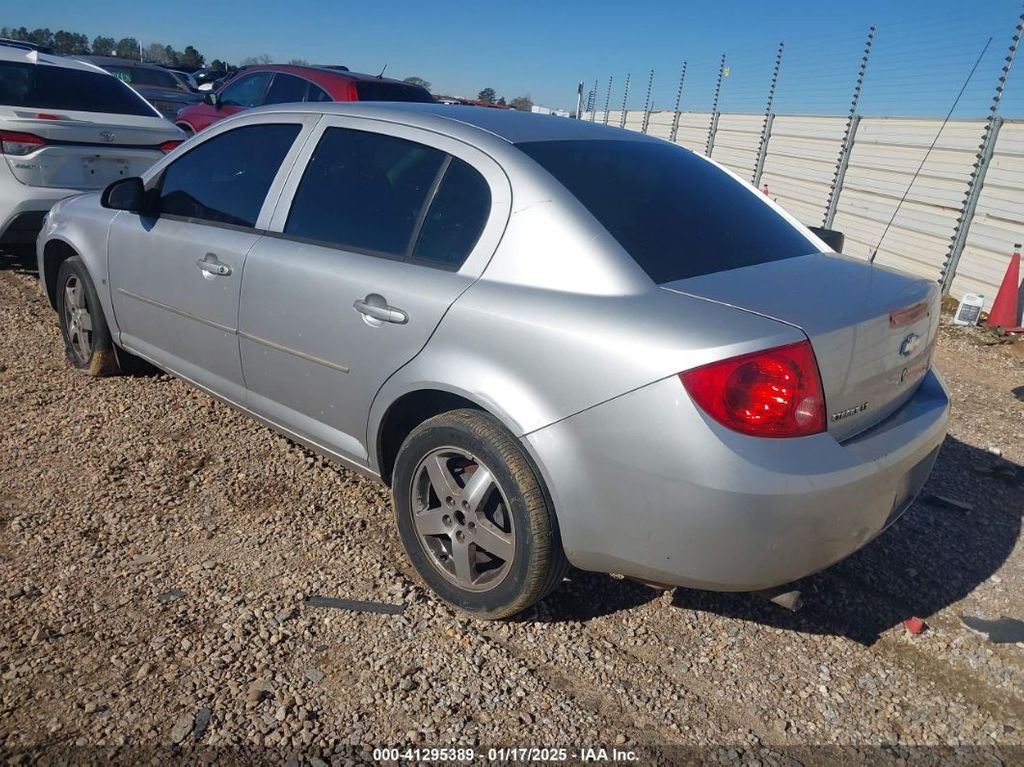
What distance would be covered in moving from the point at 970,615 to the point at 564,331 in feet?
6.69

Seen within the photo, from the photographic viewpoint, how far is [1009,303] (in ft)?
24.4

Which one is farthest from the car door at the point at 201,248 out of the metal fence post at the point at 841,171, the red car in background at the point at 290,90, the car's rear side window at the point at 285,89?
the metal fence post at the point at 841,171

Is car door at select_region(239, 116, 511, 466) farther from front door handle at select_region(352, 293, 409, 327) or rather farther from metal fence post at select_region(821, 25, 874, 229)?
metal fence post at select_region(821, 25, 874, 229)

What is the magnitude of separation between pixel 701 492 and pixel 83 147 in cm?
588

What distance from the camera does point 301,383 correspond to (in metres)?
3.08

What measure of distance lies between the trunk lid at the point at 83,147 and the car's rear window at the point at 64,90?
0.33m

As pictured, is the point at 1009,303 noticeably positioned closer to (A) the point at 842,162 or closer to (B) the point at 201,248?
(A) the point at 842,162

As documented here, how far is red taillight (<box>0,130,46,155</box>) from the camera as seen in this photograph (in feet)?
18.5

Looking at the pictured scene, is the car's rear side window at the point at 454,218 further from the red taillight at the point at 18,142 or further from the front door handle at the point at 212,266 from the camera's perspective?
Answer: the red taillight at the point at 18,142

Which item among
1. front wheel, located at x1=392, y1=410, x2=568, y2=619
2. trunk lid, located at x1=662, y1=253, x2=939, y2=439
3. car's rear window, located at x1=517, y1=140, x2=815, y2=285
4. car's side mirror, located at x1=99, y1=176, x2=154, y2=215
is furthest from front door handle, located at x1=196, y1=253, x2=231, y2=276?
trunk lid, located at x1=662, y1=253, x2=939, y2=439

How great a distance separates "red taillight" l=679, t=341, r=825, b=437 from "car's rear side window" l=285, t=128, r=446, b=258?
49.6 inches

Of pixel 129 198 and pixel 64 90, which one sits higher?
pixel 64 90

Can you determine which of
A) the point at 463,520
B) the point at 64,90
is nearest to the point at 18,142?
the point at 64,90

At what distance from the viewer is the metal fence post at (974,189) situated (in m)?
8.07
